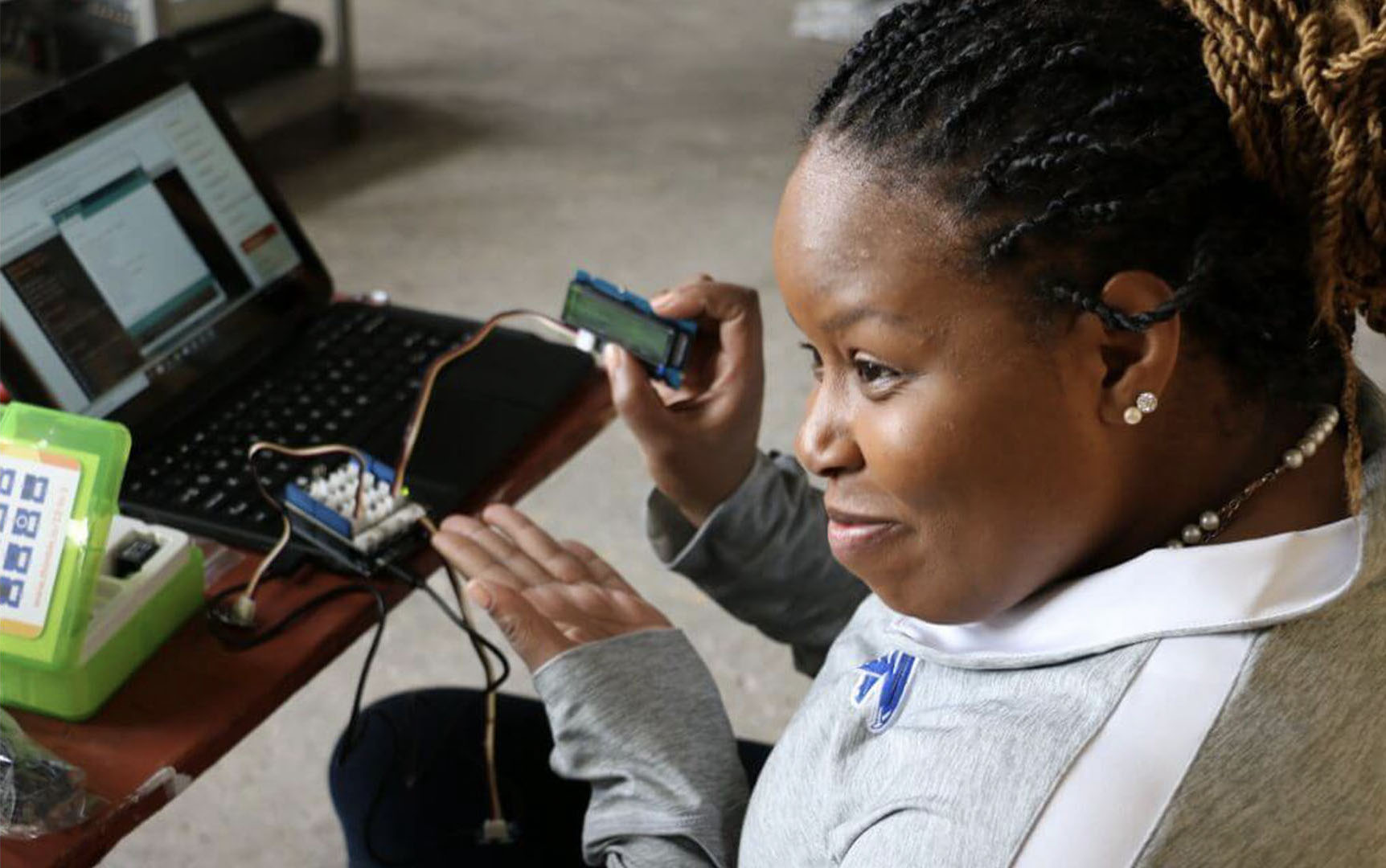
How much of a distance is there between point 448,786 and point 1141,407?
690mm

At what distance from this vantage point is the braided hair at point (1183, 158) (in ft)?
2.37

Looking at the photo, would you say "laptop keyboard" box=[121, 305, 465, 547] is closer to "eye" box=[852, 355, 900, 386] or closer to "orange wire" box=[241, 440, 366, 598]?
"orange wire" box=[241, 440, 366, 598]

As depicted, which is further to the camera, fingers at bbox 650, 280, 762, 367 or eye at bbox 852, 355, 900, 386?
fingers at bbox 650, 280, 762, 367

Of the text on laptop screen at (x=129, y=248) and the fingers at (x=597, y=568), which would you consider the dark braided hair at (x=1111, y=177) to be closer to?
the fingers at (x=597, y=568)

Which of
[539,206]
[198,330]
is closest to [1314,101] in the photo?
[198,330]

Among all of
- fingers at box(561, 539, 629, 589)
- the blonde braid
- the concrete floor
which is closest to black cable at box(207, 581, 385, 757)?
fingers at box(561, 539, 629, 589)

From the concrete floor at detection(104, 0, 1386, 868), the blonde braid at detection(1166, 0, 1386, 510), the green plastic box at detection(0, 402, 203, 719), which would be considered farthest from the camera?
the concrete floor at detection(104, 0, 1386, 868)

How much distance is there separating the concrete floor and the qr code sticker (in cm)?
98

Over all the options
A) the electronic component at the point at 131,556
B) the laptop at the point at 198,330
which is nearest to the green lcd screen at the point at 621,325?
the laptop at the point at 198,330

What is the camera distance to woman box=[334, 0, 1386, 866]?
73 centimetres

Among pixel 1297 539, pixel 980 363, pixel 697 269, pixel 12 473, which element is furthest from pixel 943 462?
pixel 697 269

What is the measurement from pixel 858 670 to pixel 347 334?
2.14ft

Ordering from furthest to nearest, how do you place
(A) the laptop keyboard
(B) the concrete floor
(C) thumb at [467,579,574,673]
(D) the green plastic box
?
(B) the concrete floor → (A) the laptop keyboard → (C) thumb at [467,579,574,673] → (D) the green plastic box

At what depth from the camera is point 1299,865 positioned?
0.77 meters
